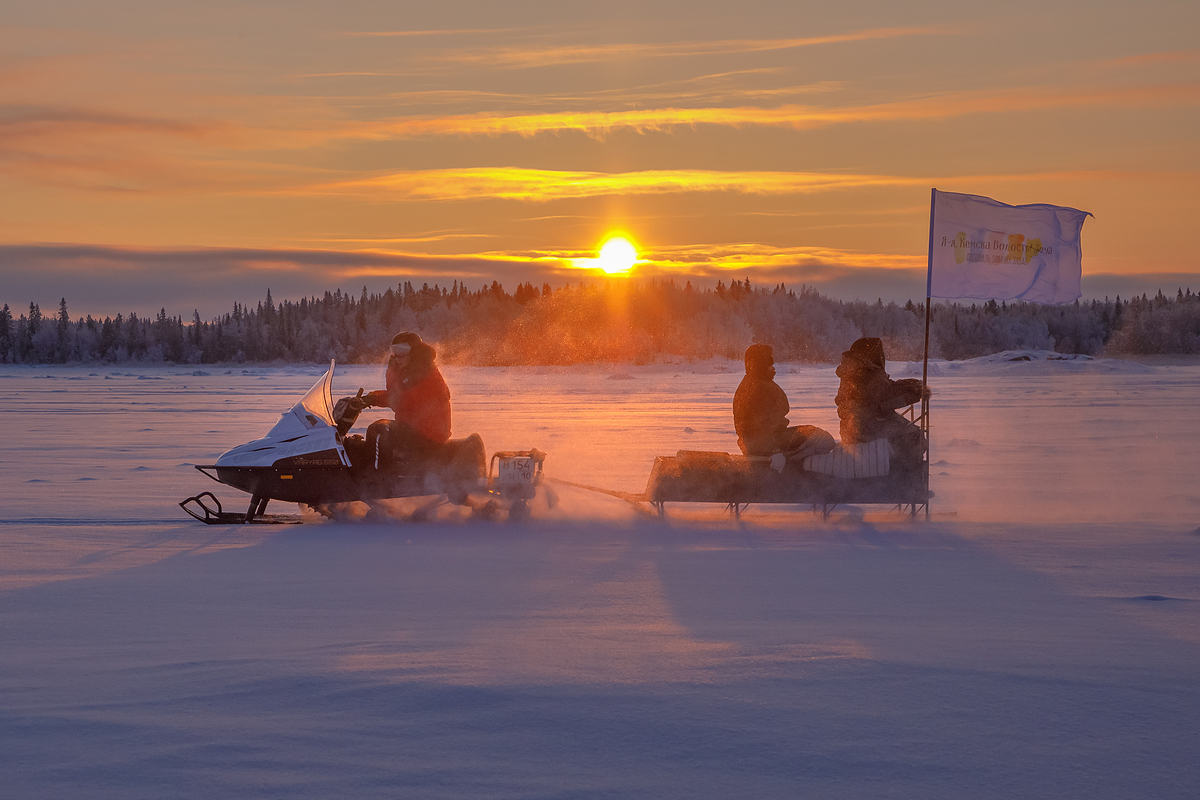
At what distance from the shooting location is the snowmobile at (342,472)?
9.84 m

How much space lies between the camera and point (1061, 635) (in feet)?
18.7

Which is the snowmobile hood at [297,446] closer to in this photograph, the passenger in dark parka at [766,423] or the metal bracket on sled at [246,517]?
the metal bracket on sled at [246,517]

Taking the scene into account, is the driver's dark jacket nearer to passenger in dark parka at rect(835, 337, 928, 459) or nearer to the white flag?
A: passenger in dark parka at rect(835, 337, 928, 459)

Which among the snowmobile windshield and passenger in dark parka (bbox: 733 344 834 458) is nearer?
→ passenger in dark parka (bbox: 733 344 834 458)

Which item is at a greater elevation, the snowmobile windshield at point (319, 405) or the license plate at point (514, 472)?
the snowmobile windshield at point (319, 405)

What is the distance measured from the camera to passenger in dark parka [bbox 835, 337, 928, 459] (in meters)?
9.81

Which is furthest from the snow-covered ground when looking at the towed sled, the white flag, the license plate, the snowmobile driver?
the white flag

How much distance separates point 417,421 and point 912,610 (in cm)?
528

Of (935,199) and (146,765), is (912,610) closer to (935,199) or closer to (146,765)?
(146,765)

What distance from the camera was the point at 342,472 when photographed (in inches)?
390

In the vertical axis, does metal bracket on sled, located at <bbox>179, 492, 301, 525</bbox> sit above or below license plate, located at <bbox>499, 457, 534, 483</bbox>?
below

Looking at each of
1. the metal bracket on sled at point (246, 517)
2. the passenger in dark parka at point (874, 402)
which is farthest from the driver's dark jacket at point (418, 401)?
the passenger in dark parka at point (874, 402)

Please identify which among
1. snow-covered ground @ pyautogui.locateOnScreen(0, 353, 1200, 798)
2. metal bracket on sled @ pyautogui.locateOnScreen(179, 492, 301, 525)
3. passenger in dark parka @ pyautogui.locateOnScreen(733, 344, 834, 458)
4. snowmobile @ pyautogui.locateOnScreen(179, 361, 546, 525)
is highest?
passenger in dark parka @ pyautogui.locateOnScreen(733, 344, 834, 458)

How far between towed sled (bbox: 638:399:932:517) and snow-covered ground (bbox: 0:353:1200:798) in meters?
0.31
